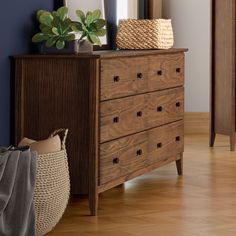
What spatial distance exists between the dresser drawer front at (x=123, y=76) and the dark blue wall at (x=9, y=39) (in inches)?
19.7

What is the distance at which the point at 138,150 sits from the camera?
4.89 m

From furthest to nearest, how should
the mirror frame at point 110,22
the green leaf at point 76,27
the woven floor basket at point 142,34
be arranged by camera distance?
the mirror frame at point 110,22
the woven floor basket at point 142,34
the green leaf at point 76,27

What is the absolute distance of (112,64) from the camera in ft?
14.7

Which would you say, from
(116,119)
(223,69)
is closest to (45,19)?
(116,119)

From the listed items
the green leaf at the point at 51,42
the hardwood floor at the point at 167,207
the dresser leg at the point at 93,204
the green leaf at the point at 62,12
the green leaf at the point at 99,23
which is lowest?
the hardwood floor at the point at 167,207

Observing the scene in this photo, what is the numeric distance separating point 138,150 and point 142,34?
912mm

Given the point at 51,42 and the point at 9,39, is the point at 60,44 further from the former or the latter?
the point at 9,39

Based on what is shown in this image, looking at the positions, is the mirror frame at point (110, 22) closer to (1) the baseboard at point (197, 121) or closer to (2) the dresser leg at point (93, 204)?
(2) the dresser leg at point (93, 204)

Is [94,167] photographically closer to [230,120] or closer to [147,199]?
[147,199]

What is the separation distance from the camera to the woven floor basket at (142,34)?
17.7ft

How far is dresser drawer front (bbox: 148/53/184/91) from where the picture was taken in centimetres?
505

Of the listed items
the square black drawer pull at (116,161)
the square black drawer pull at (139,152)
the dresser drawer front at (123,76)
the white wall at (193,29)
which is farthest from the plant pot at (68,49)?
the white wall at (193,29)

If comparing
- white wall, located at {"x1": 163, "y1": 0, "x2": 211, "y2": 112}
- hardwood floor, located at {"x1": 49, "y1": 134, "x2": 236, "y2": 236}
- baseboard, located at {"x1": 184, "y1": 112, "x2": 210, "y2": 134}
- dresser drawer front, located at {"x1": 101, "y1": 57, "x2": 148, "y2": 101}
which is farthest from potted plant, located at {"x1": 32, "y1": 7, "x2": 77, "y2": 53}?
baseboard, located at {"x1": 184, "y1": 112, "x2": 210, "y2": 134}

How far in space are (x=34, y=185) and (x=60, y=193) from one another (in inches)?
9.2
